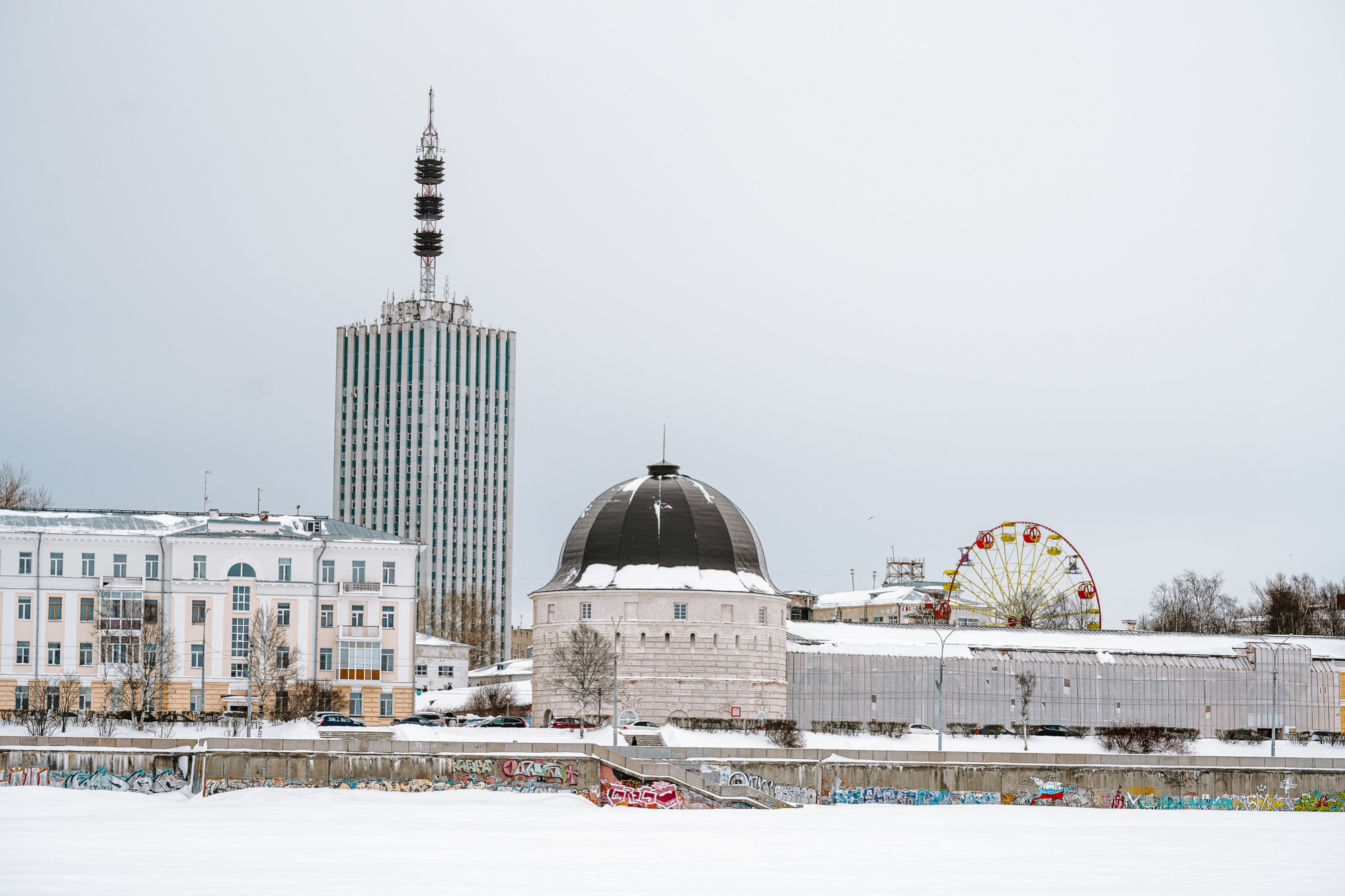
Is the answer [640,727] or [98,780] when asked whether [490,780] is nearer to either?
[98,780]

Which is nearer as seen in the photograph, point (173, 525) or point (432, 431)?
point (173, 525)

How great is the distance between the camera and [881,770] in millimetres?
65000

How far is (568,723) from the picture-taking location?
275 feet

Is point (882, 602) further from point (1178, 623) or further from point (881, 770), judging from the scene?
point (881, 770)

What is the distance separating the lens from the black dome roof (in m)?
91.2

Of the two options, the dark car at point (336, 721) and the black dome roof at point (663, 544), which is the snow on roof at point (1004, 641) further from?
the dark car at point (336, 721)

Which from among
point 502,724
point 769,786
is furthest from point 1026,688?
point 769,786

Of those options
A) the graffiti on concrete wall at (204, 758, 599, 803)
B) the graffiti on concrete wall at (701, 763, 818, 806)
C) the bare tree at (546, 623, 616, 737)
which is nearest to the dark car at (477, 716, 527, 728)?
the bare tree at (546, 623, 616, 737)

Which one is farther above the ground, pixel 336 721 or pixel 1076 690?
pixel 1076 690

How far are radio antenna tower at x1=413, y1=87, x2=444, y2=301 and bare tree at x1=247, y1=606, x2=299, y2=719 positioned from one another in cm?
9239

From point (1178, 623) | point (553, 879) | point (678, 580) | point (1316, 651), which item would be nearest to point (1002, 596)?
point (1316, 651)

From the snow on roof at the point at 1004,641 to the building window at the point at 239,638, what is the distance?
1085 inches

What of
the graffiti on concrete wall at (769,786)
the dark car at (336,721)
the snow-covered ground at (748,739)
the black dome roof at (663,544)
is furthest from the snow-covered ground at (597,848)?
the black dome roof at (663,544)

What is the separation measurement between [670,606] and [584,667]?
5263 mm
